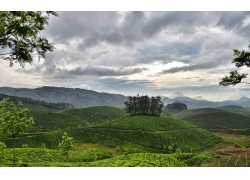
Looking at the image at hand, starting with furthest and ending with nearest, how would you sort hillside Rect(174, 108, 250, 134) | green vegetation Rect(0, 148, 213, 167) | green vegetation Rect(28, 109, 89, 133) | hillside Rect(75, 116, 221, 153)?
1. hillside Rect(174, 108, 250, 134)
2. green vegetation Rect(28, 109, 89, 133)
3. hillside Rect(75, 116, 221, 153)
4. green vegetation Rect(0, 148, 213, 167)

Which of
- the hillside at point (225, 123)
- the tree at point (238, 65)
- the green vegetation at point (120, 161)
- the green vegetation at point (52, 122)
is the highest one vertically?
the tree at point (238, 65)

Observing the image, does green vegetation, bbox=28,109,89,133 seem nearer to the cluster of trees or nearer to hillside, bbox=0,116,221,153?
hillside, bbox=0,116,221,153

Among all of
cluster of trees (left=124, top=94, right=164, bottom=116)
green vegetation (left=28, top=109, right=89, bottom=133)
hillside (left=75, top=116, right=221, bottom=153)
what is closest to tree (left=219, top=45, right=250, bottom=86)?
hillside (left=75, top=116, right=221, bottom=153)

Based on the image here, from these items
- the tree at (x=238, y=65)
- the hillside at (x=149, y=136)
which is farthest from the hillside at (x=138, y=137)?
the tree at (x=238, y=65)

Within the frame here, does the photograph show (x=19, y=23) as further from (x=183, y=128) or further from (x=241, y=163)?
(x=183, y=128)

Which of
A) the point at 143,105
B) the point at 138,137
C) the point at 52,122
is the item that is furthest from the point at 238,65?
the point at 52,122

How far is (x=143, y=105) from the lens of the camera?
92188 millimetres

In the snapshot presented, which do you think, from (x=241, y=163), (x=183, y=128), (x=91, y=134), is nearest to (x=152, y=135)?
(x=183, y=128)

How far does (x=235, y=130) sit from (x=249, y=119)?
3031cm

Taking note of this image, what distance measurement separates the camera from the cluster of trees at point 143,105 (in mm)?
90438

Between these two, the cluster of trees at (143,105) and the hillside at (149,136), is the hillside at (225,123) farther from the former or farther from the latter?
the hillside at (149,136)

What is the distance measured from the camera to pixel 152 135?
58.4m

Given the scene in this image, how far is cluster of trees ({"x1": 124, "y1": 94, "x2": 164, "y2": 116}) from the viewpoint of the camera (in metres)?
90.4

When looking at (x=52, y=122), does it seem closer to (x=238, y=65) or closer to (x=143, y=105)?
(x=143, y=105)
